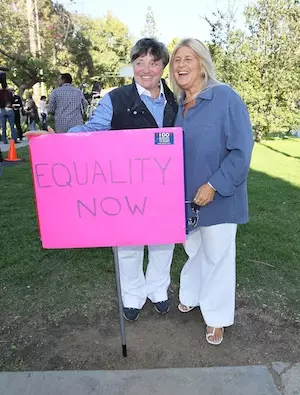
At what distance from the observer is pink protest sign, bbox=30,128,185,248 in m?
2.05

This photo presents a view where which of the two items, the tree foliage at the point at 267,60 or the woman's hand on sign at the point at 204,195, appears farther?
the tree foliage at the point at 267,60

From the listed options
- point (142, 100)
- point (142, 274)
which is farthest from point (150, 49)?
point (142, 274)

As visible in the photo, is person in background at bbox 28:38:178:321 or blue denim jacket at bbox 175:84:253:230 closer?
blue denim jacket at bbox 175:84:253:230

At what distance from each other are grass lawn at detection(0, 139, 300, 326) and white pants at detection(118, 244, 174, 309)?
287 millimetres

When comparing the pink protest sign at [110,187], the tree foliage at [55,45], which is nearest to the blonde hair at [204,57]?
the pink protest sign at [110,187]

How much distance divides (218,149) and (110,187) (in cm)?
67

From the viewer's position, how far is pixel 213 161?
233cm

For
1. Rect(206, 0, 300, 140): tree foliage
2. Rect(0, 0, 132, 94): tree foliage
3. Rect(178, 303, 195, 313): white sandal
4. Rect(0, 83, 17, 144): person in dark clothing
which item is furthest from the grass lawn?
Rect(0, 0, 132, 94): tree foliage

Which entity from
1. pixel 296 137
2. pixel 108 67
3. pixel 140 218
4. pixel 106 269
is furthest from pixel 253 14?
pixel 108 67

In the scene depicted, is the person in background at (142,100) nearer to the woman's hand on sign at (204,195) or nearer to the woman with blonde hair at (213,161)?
the woman with blonde hair at (213,161)

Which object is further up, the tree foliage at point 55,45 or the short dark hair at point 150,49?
the tree foliage at point 55,45

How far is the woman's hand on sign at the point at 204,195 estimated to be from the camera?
90.5 inches

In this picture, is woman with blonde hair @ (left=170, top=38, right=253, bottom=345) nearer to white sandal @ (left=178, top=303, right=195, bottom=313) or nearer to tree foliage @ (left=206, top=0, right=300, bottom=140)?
white sandal @ (left=178, top=303, right=195, bottom=313)

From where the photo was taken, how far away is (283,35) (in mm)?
13117
